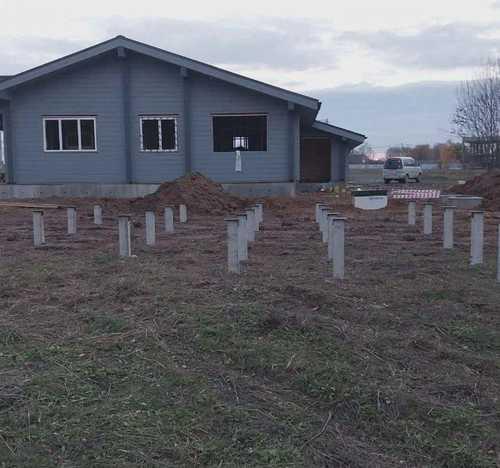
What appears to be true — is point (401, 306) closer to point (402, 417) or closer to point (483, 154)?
point (402, 417)

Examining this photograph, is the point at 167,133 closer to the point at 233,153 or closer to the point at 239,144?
the point at 233,153

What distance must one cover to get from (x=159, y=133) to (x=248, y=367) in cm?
1978

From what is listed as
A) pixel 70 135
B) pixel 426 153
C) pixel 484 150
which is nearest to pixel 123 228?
pixel 70 135

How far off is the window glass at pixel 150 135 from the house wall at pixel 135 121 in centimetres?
28

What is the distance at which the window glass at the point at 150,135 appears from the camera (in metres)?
23.8

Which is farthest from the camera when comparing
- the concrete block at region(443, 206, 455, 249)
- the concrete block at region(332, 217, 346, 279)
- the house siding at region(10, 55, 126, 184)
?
the house siding at region(10, 55, 126, 184)

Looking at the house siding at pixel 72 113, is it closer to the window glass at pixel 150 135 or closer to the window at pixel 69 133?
the window at pixel 69 133

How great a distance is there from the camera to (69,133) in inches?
942

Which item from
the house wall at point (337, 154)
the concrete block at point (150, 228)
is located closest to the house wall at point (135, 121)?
the house wall at point (337, 154)

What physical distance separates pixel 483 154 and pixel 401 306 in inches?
1903

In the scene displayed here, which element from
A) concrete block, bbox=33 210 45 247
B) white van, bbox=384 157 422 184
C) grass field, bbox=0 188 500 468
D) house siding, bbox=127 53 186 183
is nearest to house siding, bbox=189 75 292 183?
house siding, bbox=127 53 186 183

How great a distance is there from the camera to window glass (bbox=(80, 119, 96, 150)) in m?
23.7

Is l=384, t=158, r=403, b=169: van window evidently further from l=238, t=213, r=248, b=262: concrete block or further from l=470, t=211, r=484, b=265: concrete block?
l=238, t=213, r=248, b=262: concrete block

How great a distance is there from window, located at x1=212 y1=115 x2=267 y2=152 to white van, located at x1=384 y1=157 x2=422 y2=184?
2295 centimetres
